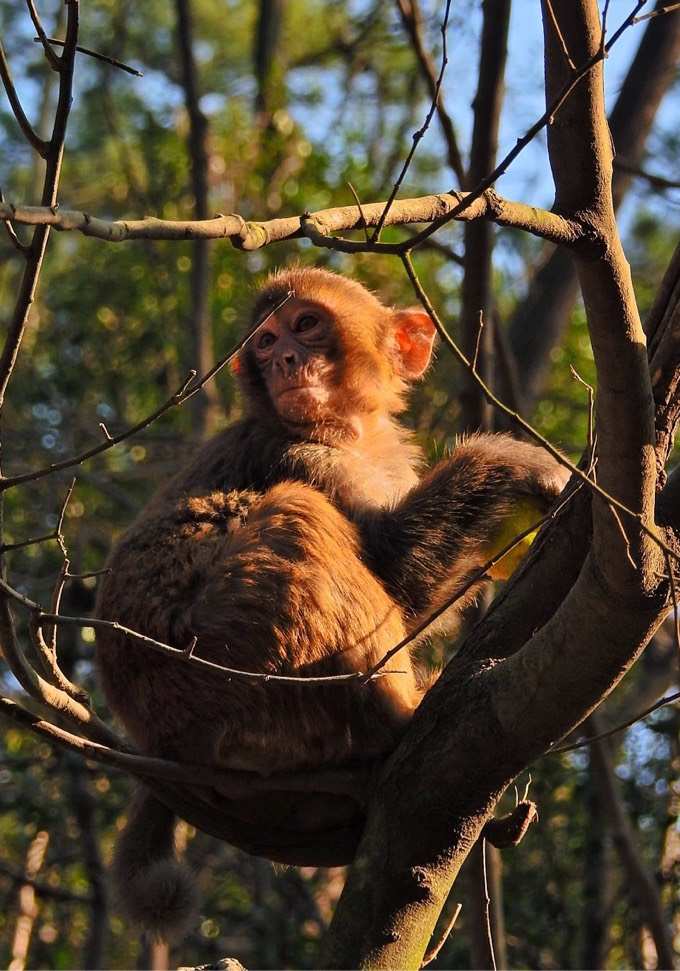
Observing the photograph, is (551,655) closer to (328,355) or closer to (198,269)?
(328,355)

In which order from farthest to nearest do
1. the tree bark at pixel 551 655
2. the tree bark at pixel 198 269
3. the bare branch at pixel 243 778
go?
the tree bark at pixel 198 269 < the bare branch at pixel 243 778 < the tree bark at pixel 551 655

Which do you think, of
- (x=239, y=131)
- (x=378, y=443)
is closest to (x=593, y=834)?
(x=378, y=443)

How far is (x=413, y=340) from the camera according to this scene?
293 inches

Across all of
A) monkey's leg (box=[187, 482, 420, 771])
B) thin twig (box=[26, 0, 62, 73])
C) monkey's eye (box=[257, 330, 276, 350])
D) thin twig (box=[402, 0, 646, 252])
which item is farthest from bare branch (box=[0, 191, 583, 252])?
monkey's eye (box=[257, 330, 276, 350])

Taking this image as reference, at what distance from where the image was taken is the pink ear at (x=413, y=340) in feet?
24.3

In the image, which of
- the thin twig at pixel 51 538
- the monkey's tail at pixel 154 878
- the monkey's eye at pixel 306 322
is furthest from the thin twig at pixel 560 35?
the monkey's tail at pixel 154 878

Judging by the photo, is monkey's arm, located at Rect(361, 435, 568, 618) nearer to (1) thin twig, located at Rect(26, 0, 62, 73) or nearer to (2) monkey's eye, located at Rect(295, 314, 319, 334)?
(2) monkey's eye, located at Rect(295, 314, 319, 334)

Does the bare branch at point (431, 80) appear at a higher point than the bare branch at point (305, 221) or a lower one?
higher

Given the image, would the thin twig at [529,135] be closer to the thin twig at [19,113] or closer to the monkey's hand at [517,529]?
the thin twig at [19,113]

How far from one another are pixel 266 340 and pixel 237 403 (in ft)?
5.65

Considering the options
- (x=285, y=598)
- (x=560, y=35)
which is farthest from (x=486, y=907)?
(x=560, y=35)

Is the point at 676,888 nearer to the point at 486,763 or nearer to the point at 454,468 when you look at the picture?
the point at 454,468

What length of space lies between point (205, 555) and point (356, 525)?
740mm

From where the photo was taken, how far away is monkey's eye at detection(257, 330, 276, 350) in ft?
22.5
